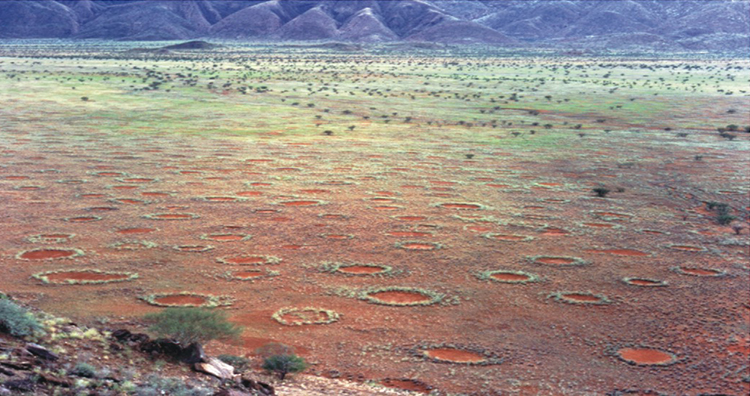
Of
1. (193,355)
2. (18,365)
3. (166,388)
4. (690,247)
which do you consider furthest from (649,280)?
(18,365)

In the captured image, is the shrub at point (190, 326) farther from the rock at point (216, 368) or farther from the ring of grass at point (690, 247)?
the ring of grass at point (690, 247)

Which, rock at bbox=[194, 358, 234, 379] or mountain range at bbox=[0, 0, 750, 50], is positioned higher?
mountain range at bbox=[0, 0, 750, 50]

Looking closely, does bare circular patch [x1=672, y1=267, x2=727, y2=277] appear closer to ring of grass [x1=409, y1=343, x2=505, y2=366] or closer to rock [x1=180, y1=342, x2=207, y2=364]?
ring of grass [x1=409, y1=343, x2=505, y2=366]

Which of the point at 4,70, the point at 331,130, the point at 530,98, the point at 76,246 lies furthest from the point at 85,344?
the point at 4,70

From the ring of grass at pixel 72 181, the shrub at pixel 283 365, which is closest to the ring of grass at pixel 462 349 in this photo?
the shrub at pixel 283 365

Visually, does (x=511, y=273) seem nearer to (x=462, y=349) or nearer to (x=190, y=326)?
(x=462, y=349)

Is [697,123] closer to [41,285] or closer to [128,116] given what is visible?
[128,116]

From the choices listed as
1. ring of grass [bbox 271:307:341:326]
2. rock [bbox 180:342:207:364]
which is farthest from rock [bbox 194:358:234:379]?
ring of grass [bbox 271:307:341:326]
